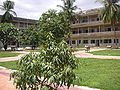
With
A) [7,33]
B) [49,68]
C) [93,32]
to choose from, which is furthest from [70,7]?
[49,68]

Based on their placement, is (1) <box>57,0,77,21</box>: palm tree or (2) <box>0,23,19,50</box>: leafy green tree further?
(1) <box>57,0,77,21</box>: palm tree

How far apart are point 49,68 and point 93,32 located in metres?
43.5

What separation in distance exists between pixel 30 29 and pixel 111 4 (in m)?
22.4

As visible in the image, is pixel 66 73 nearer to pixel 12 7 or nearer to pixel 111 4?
pixel 111 4

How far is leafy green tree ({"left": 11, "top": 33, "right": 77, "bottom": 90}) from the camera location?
11.3ft

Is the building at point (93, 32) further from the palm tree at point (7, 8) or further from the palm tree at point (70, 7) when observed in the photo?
the palm tree at point (7, 8)

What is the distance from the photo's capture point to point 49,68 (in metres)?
3.45

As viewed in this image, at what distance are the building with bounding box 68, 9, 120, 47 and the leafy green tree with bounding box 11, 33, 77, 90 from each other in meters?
36.6

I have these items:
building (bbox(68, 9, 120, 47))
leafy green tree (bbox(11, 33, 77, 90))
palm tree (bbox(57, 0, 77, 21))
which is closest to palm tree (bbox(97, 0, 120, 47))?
building (bbox(68, 9, 120, 47))

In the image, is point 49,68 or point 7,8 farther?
point 7,8

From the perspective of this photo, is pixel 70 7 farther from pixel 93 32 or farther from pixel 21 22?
pixel 21 22

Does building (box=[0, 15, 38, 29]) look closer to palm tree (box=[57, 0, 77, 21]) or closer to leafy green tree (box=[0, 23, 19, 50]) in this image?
leafy green tree (box=[0, 23, 19, 50])

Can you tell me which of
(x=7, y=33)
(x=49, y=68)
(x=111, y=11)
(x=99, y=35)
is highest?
(x=111, y=11)

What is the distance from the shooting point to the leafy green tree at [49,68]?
11.3ft
